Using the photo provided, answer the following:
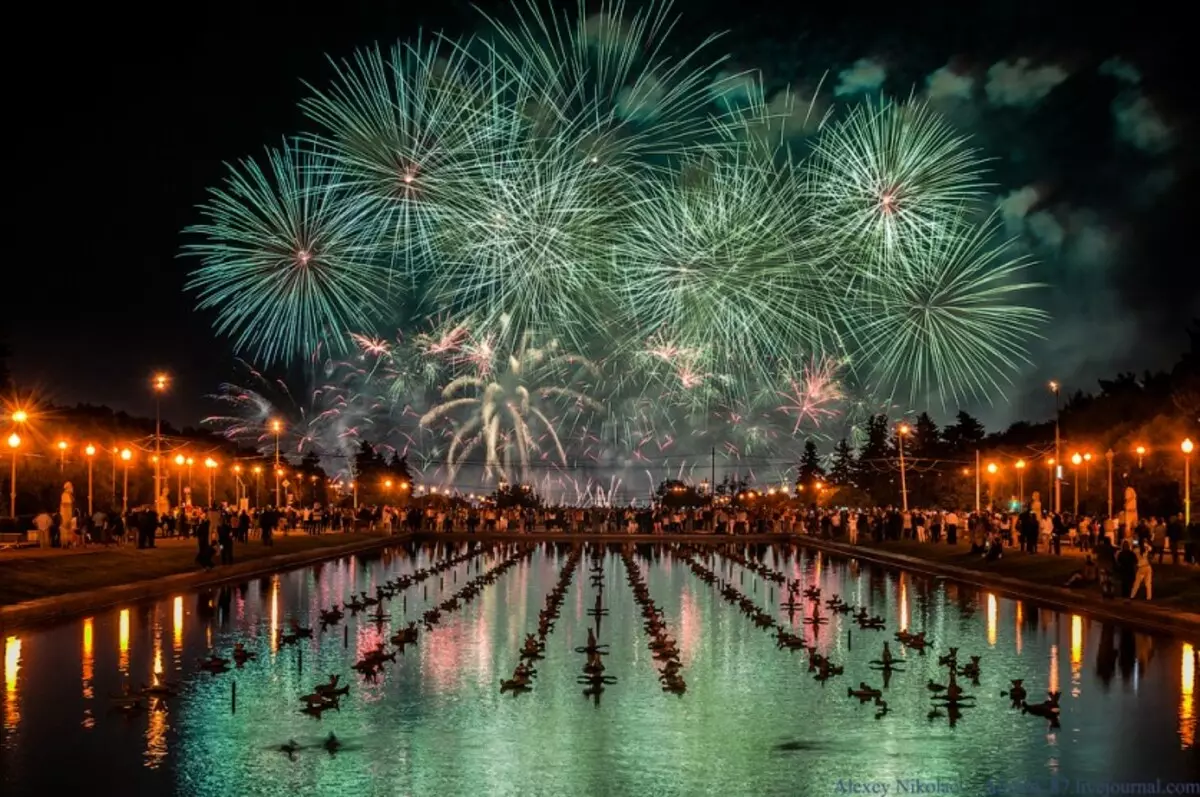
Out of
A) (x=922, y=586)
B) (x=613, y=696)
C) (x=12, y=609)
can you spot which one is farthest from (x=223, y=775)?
(x=922, y=586)

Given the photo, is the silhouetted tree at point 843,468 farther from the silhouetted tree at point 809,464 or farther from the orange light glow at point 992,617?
the orange light glow at point 992,617

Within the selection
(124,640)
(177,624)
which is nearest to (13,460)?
(177,624)

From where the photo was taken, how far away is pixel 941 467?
4825 inches

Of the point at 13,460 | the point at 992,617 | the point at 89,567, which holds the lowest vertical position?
the point at 992,617

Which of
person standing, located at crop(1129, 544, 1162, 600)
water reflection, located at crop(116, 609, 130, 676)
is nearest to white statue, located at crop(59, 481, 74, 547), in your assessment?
water reflection, located at crop(116, 609, 130, 676)

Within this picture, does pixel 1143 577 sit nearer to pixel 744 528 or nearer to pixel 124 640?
pixel 124 640

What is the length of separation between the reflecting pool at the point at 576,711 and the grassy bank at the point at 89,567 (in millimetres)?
2638

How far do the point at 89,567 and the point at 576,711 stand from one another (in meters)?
26.0

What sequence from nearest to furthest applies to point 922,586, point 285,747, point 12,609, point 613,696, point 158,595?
point 285,747 → point 613,696 → point 12,609 → point 158,595 → point 922,586

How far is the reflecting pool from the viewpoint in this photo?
15219 millimetres

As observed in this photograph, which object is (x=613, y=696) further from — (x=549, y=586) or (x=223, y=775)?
(x=549, y=586)

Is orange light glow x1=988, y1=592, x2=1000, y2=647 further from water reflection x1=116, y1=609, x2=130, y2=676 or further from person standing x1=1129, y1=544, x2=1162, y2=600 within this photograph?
water reflection x1=116, y1=609, x2=130, y2=676

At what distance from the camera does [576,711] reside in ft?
64.3

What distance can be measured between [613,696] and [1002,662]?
7.87 m
